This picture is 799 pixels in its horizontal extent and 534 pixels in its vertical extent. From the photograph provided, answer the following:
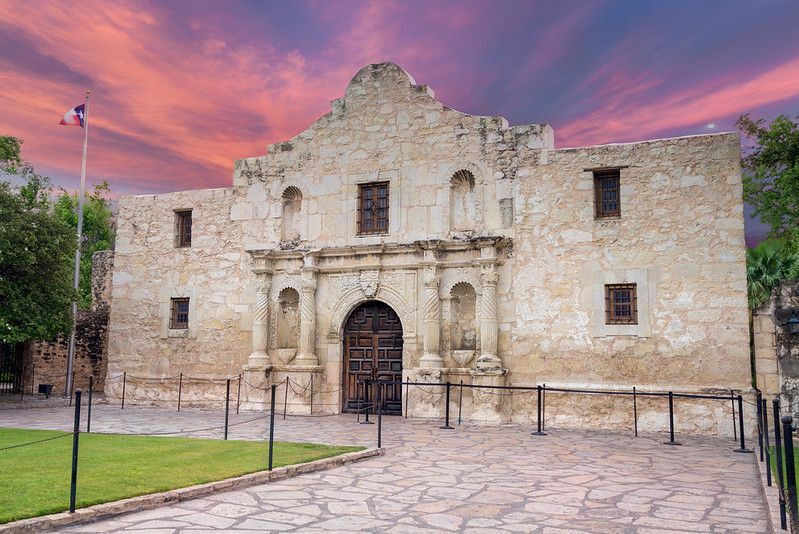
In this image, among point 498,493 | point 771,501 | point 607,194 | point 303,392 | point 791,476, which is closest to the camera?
point 791,476

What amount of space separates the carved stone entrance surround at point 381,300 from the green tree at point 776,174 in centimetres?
753

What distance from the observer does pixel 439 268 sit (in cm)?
1630

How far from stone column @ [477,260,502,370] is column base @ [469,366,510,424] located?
180mm

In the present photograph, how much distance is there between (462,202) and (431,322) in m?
2.99

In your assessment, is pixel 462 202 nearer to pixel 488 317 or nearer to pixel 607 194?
pixel 488 317

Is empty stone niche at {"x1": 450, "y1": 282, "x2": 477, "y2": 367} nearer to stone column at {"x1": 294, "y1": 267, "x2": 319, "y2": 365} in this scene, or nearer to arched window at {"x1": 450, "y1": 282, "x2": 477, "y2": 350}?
arched window at {"x1": 450, "y1": 282, "x2": 477, "y2": 350}

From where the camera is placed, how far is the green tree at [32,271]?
17516 millimetres

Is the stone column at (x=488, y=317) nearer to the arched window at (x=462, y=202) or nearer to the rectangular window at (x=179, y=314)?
the arched window at (x=462, y=202)

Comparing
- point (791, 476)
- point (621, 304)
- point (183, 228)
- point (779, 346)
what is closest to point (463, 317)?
point (621, 304)

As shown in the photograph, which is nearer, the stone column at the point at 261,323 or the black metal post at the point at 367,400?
the black metal post at the point at 367,400

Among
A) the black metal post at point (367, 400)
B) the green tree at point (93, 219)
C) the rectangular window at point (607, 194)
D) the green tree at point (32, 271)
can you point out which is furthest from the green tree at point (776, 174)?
the green tree at point (93, 219)

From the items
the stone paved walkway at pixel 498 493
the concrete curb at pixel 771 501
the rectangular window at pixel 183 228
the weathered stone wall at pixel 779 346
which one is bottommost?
the stone paved walkway at pixel 498 493

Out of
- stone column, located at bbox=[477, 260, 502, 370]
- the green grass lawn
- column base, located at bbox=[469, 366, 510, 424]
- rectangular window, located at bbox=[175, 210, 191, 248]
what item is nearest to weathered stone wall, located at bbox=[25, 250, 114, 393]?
rectangular window, located at bbox=[175, 210, 191, 248]

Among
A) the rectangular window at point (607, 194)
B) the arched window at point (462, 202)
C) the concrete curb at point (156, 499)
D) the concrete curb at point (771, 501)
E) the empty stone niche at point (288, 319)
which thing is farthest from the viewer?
→ the empty stone niche at point (288, 319)
